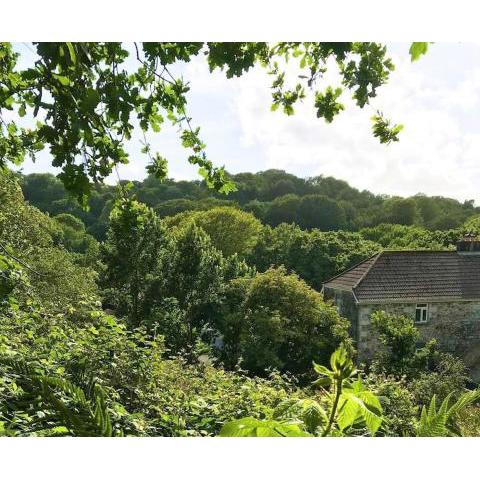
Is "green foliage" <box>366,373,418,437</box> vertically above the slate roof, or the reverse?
the slate roof

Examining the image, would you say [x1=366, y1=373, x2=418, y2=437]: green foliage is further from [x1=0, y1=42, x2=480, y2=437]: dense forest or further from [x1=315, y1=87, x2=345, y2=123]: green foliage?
[x1=315, y1=87, x2=345, y2=123]: green foliage

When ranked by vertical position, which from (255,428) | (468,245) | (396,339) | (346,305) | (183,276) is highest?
(183,276)

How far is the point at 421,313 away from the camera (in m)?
6.24

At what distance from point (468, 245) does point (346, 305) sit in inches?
72.9

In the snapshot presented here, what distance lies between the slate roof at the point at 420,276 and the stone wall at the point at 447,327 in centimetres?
11

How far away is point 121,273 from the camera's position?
9.18m

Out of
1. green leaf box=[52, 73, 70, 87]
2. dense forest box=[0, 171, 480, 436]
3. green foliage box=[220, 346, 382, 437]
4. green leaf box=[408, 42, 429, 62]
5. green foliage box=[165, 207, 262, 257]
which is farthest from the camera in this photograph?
green foliage box=[165, 207, 262, 257]

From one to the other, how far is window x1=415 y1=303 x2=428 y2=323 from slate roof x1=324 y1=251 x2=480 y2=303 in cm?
9

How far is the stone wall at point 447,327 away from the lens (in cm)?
574

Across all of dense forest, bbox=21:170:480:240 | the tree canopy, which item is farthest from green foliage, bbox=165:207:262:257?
the tree canopy

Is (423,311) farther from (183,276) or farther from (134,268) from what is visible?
(134,268)

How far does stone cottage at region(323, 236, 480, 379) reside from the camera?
5.75m

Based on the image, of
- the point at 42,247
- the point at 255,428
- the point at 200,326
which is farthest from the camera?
the point at 200,326

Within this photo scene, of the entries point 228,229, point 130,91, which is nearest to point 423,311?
point 130,91
